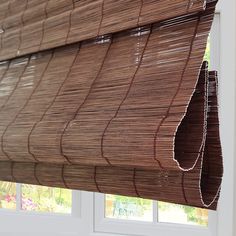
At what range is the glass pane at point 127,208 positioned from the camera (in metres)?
1.54

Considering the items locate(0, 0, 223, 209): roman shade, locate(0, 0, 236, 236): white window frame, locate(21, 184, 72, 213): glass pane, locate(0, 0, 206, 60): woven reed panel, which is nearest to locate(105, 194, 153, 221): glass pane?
locate(0, 0, 236, 236): white window frame

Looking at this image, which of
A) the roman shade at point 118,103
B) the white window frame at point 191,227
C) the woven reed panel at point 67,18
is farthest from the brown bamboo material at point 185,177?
the white window frame at point 191,227

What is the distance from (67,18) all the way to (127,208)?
78 cm

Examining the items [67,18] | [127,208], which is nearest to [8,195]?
[127,208]

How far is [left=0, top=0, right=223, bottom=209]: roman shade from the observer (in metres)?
0.84

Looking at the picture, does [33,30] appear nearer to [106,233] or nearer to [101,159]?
[101,159]

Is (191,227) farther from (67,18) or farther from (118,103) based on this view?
(67,18)

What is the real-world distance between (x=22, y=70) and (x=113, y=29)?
0.46 metres

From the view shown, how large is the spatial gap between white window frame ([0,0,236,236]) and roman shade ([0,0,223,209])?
37 cm

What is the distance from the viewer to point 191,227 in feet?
4.74

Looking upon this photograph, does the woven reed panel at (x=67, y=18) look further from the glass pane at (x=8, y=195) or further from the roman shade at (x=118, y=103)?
the glass pane at (x=8, y=195)

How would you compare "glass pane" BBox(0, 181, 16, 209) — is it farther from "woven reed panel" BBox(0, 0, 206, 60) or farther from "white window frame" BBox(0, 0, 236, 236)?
"woven reed panel" BBox(0, 0, 206, 60)

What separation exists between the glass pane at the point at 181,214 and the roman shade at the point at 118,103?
1.69ft

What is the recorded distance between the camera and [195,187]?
2.77 ft
